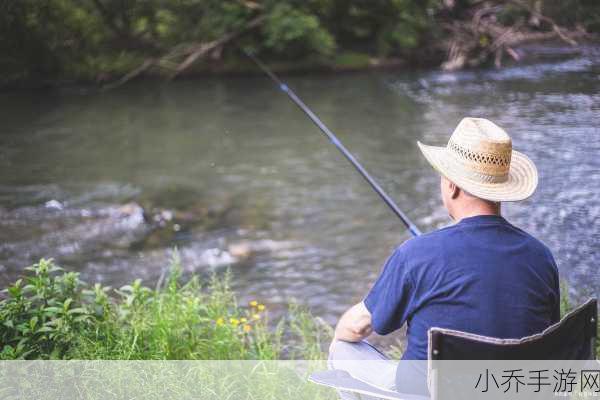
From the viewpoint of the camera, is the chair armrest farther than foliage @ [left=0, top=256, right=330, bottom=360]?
No

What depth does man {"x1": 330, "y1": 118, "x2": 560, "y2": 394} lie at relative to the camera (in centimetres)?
169

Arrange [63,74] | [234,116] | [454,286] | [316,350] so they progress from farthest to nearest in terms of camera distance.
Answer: [63,74] < [234,116] < [316,350] < [454,286]

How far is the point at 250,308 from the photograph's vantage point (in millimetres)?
4711

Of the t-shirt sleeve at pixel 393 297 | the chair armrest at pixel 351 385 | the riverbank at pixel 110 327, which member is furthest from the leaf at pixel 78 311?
the t-shirt sleeve at pixel 393 297

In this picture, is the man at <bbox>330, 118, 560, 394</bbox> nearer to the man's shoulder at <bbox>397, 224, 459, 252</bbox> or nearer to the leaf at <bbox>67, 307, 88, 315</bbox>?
the man's shoulder at <bbox>397, 224, 459, 252</bbox>

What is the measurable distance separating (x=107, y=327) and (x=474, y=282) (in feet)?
6.31

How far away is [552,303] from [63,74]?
12721mm

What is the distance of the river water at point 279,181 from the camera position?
4340 mm

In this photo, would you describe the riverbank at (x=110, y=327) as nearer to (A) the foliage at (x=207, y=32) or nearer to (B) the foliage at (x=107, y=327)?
(B) the foliage at (x=107, y=327)

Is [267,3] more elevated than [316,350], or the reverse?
[267,3]

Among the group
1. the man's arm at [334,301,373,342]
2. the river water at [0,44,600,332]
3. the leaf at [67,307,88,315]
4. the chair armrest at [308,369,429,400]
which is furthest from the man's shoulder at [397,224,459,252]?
the river water at [0,44,600,332]

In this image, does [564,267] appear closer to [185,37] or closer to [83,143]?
[83,143]

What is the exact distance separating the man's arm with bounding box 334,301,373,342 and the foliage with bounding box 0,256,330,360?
1.10m

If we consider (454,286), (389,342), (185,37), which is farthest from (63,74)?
(454,286)
